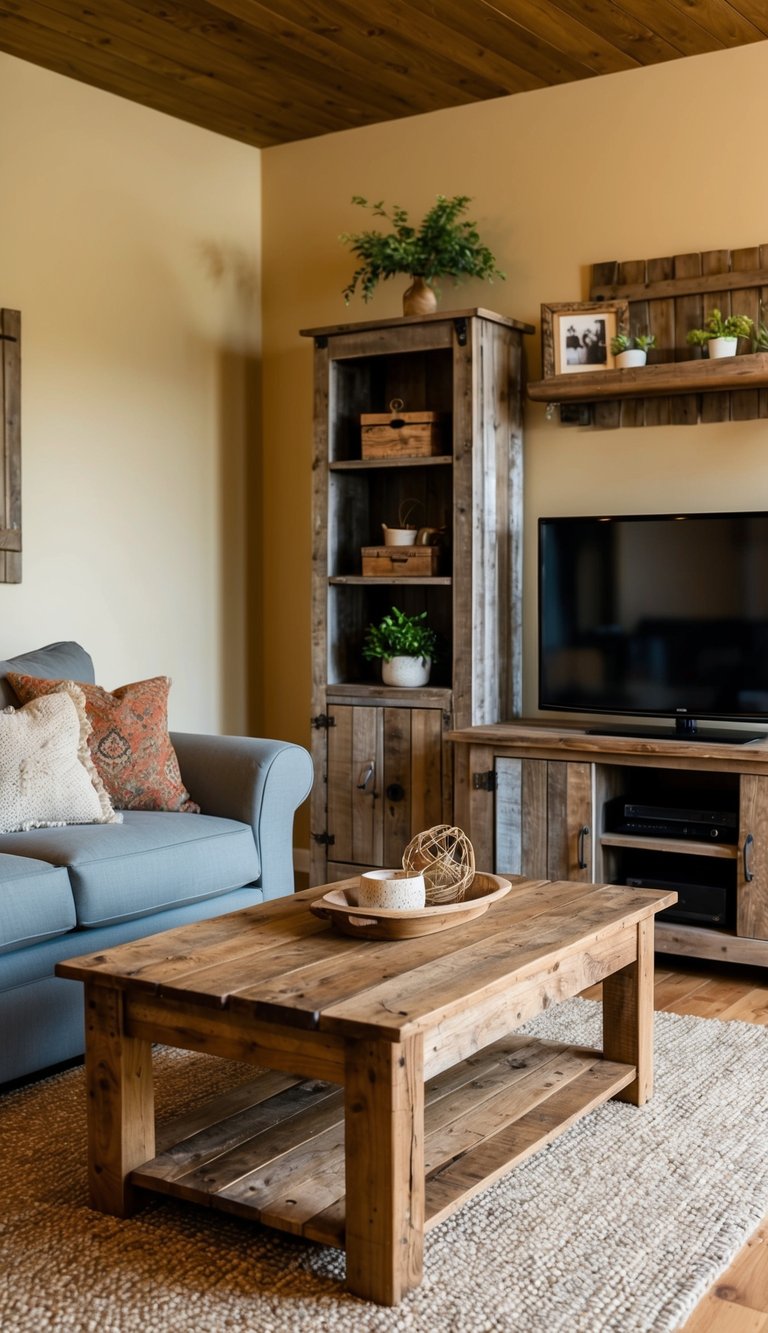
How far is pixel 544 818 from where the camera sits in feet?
13.3

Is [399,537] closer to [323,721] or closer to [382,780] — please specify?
[323,721]

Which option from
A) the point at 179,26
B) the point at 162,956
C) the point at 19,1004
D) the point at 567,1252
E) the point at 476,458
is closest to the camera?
the point at 567,1252

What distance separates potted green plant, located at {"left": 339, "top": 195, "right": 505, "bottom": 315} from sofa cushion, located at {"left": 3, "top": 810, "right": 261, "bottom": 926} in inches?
78.1

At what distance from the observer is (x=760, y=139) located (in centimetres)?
407

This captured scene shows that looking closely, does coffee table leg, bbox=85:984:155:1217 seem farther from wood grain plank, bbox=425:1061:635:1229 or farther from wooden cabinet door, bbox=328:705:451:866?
wooden cabinet door, bbox=328:705:451:866

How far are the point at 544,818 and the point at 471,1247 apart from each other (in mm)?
1968

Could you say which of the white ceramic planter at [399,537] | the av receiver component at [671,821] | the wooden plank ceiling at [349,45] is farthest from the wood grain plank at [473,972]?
the wooden plank ceiling at [349,45]

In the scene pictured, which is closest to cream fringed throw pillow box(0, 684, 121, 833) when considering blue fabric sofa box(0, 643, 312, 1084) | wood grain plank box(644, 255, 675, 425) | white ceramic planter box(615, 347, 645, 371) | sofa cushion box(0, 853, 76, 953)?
blue fabric sofa box(0, 643, 312, 1084)

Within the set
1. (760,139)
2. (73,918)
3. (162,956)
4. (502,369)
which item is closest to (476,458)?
(502,369)

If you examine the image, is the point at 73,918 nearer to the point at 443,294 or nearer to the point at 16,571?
the point at 16,571

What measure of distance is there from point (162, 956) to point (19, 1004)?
70 cm

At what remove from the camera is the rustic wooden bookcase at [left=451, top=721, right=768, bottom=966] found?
371 centimetres

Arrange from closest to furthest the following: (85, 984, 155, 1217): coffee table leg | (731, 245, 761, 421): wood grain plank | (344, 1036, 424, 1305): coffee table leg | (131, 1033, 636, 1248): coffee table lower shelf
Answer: (344, 1036, 424, 1305): coffee table leg < (131, 1033, 636, 1248): coffee table lower shelf < (85, 984, 155, 1217): coffee table leg < (731, 245, 761, 421): wood grain plank

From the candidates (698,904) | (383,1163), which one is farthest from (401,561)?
(383,1163)
